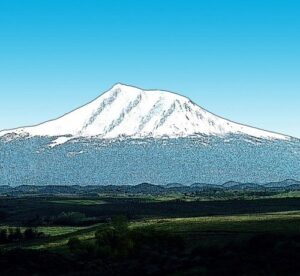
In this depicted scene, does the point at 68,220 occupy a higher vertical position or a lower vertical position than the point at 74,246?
higher

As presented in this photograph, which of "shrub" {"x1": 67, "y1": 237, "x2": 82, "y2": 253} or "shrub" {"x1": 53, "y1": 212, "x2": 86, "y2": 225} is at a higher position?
"shrub" {"x1": 53, "y1": 212, "x2": 86, "y2": 225}

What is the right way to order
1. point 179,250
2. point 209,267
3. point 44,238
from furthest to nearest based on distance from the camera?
point 44,238 < point 179,250 < point 209,267

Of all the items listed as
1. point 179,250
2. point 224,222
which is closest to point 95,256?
point 179,250

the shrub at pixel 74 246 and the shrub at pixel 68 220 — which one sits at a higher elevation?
the shrub at pixel 68 220

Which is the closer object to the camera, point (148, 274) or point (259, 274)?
point (259, 274)

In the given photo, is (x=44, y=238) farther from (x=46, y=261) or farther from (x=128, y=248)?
(x=46, y=261)

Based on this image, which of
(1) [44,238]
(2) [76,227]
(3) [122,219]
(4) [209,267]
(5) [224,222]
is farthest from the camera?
(2) [76,227]

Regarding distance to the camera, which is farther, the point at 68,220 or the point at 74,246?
the point at 68,220

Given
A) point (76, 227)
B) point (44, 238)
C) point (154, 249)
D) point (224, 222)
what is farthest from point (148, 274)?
point (76, 227)

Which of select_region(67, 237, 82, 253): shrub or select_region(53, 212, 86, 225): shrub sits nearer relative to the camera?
select_region(67, 237, 82, 253): shrub

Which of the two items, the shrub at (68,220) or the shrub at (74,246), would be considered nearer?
the shrub at (74,246)
